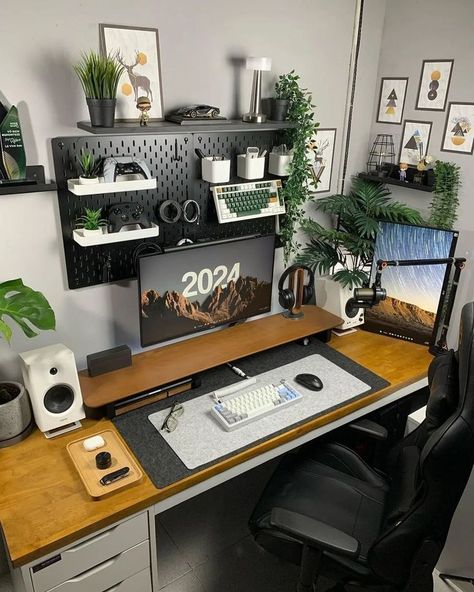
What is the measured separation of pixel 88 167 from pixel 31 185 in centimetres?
19

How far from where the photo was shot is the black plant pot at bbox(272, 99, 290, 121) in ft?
6.29

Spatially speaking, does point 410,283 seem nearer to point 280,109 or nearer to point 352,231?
point 352,231

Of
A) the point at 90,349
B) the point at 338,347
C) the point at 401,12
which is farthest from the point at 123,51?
the point at 338,347

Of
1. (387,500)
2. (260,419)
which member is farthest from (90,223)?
(387,500)

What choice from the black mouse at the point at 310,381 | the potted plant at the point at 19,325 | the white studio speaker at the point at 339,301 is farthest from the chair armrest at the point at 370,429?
the potted plant at the point at 19,325

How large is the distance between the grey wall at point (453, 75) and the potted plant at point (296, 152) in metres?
0.48

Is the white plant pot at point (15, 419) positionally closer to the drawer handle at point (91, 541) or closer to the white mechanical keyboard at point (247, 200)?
the drawer handle at point (91, 541)

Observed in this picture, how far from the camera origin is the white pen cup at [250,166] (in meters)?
1.94

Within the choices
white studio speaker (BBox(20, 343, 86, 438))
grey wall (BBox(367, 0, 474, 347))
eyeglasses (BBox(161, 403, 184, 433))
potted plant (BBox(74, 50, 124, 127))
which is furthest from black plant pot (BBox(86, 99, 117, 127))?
grey wall (BBox(367, 0, 474, 347))

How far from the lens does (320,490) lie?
5.58 feet

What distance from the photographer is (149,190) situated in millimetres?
1808

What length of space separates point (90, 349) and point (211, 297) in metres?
0.53

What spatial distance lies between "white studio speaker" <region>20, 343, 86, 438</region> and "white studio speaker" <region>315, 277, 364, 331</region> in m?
1.23

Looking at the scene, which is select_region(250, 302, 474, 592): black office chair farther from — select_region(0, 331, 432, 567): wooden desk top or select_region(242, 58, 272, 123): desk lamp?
select_region(242, 58, 272, 123): desk lamp
